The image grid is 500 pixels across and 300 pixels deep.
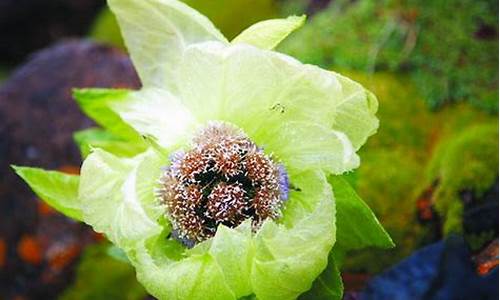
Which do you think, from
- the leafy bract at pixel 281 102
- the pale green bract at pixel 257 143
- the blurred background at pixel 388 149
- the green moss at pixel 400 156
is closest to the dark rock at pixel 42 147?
the blurred background at pixel 388 149

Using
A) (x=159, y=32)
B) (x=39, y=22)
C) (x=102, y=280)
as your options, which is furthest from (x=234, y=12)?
(x=159, y=32)

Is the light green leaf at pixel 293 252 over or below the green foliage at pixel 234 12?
over

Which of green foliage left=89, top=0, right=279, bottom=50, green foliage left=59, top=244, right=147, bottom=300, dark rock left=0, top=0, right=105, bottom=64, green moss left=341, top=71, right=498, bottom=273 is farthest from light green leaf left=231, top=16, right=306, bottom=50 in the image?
dark rock left=0, top=0, right=105, bottom=64

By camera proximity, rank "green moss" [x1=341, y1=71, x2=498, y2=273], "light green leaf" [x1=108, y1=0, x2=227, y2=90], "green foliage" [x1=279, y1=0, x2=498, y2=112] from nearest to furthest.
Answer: "light green leaf" [x1=108, y1=0, x2=227, y2=90], "green moss" [x1=341, y1=71, x2=498, y2=273], "green foliage" [x1=279, y1=0, x2=498, y2=112]

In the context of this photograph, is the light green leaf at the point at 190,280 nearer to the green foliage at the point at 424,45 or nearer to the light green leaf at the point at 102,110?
the light green leaf at the point at 102,110

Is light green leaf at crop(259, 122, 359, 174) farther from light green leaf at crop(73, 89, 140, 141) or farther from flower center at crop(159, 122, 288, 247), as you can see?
light green leaf at crop(73, 89, 140, 141)

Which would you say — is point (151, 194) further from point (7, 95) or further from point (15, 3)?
point (15, 3)

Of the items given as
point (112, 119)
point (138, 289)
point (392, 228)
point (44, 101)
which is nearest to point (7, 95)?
point (44, 101)
